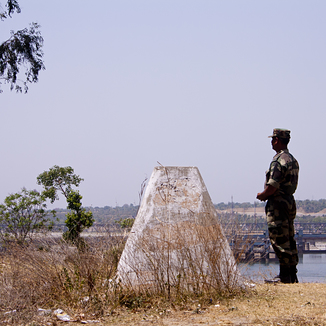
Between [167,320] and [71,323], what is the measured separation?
101 centimetres

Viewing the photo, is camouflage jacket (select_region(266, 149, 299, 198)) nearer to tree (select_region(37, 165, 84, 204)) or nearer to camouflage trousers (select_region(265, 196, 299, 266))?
camouflage trousers (select_region(265, 196, 299, 266))

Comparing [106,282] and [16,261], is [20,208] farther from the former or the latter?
[106,282]

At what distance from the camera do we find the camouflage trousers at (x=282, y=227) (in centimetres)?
699

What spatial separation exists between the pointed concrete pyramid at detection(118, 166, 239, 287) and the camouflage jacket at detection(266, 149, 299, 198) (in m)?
1.18

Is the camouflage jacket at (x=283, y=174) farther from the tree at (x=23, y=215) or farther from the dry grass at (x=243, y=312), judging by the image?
the tree at (x=23, y=215)

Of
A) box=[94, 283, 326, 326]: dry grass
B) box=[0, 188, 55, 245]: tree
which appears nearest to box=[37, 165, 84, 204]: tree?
box=[0, 188, 55, 245]: tree

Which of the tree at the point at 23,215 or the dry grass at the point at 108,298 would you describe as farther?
the tree at the point at 23,215

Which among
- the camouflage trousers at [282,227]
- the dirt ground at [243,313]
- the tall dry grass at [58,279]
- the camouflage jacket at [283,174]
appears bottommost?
the dirt ground at [243,313]

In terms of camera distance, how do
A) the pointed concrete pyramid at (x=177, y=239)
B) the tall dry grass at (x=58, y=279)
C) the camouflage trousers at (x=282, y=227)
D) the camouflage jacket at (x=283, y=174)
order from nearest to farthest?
the tall dry grass at (x=58, y=279) → the pointed concrete pyramid at (x=177, y=239) → the camouflage jacket at (x=283, y=174) → the camouflage trousers at (x=282, y=227)

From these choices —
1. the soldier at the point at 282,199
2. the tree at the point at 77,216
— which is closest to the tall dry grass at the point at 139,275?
the soldier at the point at 282,199

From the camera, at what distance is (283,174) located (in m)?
6.87

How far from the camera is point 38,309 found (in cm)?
520

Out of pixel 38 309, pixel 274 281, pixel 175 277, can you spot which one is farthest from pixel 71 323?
pixel 274 281

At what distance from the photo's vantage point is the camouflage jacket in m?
6.86
